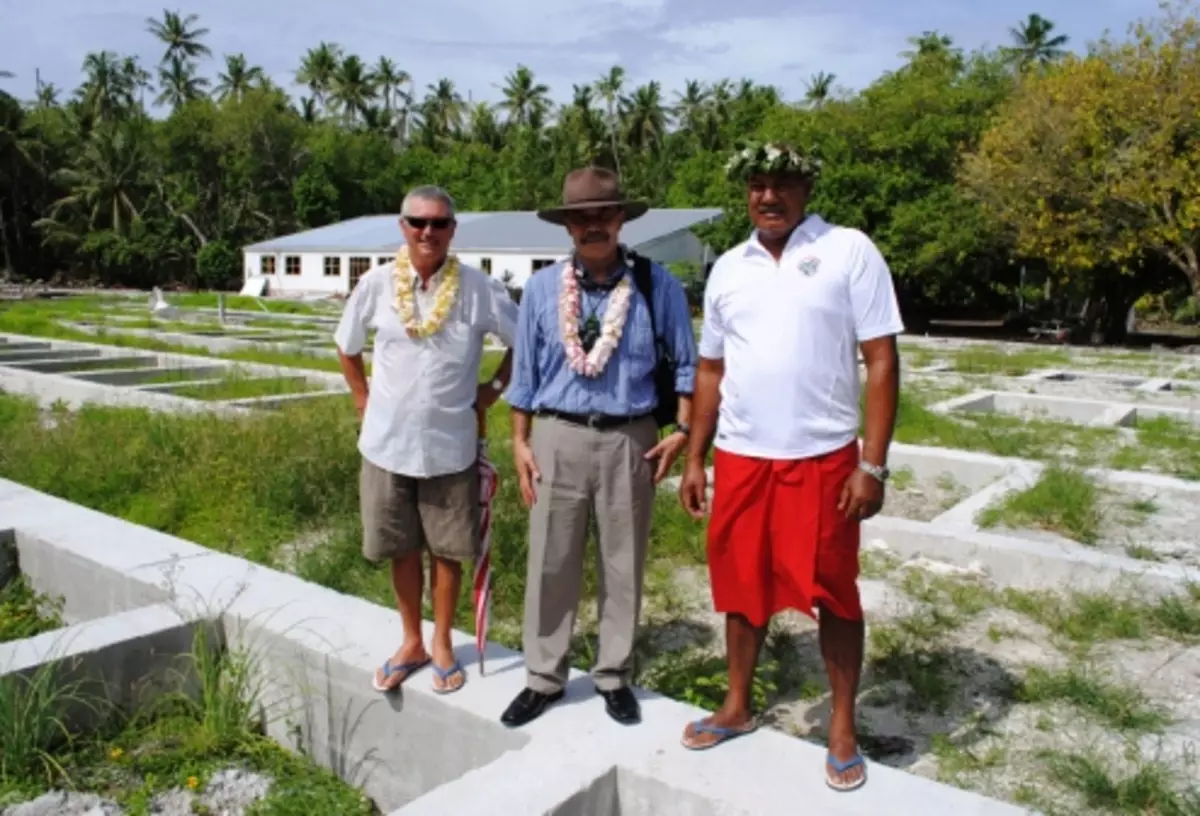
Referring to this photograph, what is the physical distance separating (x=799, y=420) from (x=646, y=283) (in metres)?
0.68

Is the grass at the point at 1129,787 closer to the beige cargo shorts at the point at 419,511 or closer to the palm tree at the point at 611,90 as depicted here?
the beige cargo shorts at the point at 419,511

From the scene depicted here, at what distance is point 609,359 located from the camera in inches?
113

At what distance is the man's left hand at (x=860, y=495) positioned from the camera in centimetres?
256

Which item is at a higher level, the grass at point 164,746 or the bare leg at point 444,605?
the bare leg at point 444,605

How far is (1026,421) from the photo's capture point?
33.0 ft

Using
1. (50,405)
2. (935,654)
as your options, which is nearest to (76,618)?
(935,654)

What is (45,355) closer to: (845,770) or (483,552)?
(483,552)

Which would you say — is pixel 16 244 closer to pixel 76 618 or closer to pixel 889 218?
pixel 889 218

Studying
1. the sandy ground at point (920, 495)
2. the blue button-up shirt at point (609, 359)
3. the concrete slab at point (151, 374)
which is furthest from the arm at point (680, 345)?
the concrete slab at point (151, 374)

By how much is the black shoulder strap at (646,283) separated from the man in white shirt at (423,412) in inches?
19.2

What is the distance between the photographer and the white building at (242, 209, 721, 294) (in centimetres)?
3362

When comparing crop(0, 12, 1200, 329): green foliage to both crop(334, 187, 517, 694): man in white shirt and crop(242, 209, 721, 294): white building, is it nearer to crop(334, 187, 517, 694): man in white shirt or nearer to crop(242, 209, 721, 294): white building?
crop(242, 209, 721, 294): white building

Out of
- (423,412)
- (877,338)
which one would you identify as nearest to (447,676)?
(423,412)

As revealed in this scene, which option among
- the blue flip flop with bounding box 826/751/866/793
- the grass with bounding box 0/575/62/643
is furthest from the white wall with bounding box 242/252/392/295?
the blue flip flop with bounding box 826/751/866/793
